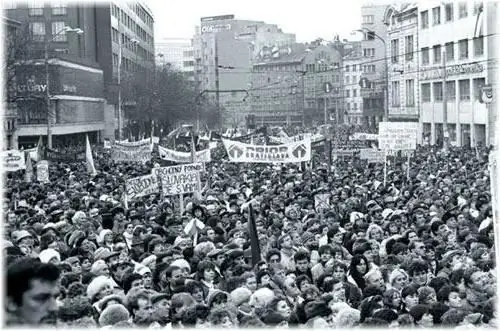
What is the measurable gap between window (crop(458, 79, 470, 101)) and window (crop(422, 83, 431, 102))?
6.03 meters

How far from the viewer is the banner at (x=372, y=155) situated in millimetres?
26880

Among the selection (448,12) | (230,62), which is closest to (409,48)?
(448,12)

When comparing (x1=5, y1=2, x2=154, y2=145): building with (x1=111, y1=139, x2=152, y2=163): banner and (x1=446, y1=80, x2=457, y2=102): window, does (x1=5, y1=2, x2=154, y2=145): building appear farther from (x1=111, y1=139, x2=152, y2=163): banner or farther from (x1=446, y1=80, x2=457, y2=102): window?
(x1=111, y1=139, x2=152, y2=163): banner

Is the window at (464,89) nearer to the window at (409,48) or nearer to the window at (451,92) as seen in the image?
the window at (451,92)

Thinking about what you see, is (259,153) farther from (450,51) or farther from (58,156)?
(450,51)

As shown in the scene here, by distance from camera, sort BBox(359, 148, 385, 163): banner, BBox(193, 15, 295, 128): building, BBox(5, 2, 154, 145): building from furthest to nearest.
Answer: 1. BBox(193, 15, 295, 128): building
2. BBox(5, 2, 154, 145): building
3. BBox(359, 148, 385, 163): banner

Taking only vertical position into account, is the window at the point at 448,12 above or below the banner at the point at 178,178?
above

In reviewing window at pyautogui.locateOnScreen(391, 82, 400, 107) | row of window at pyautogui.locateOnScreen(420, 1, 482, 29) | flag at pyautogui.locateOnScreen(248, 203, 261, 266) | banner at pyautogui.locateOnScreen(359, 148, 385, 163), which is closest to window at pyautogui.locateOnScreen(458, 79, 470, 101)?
row of window at pyautogui.locateOnScreen(420, 1, 482, 29)

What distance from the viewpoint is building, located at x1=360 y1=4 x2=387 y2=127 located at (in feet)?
321

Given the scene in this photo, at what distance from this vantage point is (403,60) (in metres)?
68.4

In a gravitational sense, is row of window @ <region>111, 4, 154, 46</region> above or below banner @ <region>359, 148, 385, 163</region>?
above

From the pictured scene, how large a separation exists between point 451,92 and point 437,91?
2.81 meters

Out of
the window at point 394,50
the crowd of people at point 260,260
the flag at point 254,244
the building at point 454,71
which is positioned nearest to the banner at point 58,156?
the crowd of people at point 260,260

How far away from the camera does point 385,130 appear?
86.1ft
